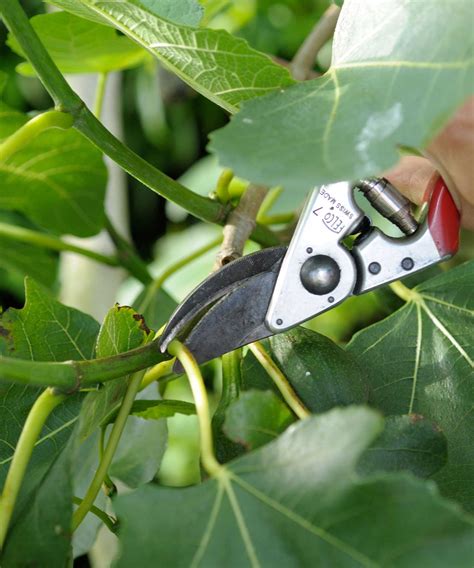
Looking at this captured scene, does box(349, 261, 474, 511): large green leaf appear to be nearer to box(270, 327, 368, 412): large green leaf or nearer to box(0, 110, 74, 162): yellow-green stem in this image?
box(270, 327, 368, 412): large green leaf

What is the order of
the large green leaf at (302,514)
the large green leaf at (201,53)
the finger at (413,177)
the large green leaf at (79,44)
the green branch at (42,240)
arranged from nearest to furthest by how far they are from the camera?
the large green leaf at (302,514), the large green leaf at (201,53), the finger at (413,177), the large green leaf at (79,44), the green branch at (42,240)

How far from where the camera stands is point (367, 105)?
1.31 ft

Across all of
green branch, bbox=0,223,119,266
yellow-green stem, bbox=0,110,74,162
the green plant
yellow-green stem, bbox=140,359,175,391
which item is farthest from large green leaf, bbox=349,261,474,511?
green branch, bbox=0,223,119,266

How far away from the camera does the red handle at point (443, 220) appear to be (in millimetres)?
514

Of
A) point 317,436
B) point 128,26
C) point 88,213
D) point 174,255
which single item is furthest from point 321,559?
point 174,255

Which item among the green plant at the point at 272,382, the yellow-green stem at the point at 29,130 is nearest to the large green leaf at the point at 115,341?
the green plant at the point at 272,382

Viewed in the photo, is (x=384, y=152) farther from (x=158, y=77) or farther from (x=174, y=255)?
(x=158, y=77)

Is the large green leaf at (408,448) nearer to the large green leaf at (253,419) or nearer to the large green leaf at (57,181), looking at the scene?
the large green leaf at (253,419)

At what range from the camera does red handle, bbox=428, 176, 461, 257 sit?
51 cm

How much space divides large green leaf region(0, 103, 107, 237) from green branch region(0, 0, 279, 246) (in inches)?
8.1

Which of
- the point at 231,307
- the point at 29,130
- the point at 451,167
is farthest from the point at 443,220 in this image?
the point at 29,130

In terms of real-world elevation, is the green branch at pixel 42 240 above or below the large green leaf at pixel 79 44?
below

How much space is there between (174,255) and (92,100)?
0.48 meters

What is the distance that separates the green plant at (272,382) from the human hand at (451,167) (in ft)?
0.18
